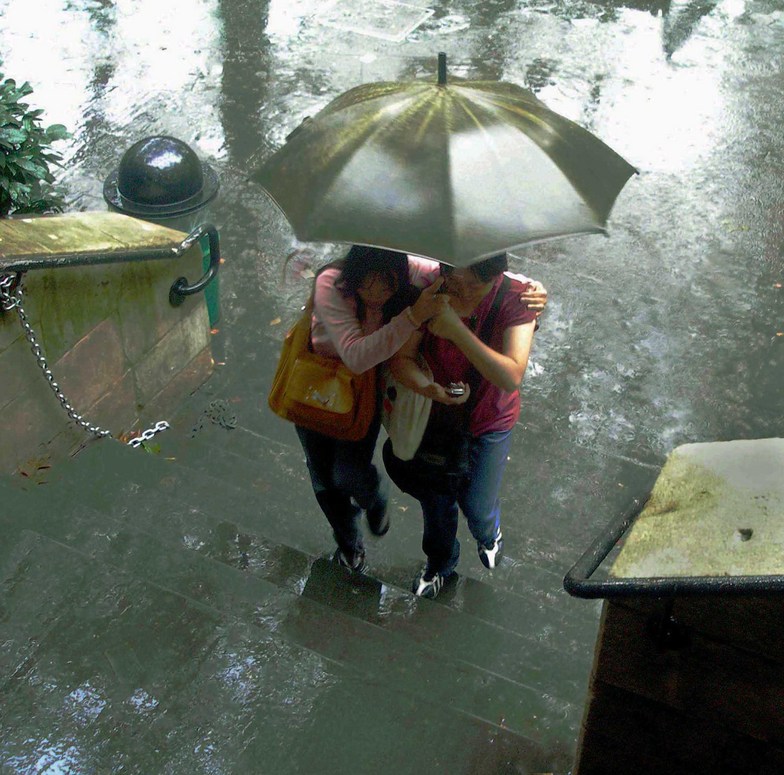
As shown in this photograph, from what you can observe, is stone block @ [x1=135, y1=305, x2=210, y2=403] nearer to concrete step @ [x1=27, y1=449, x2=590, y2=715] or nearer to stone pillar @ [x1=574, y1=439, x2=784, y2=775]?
concrete step @ [x1=27, y1=449, x2=590, y2=715]

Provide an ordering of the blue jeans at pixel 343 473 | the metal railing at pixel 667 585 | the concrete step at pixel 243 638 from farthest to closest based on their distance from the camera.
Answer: the blue jeans at pixel 343 473 → the concrete step at pixel 243 638 → the metal railing at pixel 667 585

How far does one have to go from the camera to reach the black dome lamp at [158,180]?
5.72 meters

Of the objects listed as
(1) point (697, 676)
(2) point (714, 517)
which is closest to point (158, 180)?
(2) point (714, 517)

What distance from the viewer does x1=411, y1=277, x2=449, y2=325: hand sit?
→ 3311 millimetres

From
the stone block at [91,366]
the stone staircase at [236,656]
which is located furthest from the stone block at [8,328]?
the stone staircase at [236,656]

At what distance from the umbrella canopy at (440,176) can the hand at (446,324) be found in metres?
0.35

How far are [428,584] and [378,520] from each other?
38 cm

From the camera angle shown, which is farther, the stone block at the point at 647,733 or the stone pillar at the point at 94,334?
the stone pillar at the point at 94,334

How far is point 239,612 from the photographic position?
147 inches

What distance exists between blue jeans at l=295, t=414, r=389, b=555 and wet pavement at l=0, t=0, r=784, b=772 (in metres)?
0.32

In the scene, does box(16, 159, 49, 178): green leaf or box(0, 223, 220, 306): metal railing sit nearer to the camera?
box(0, 223, 220, 306): metal railing

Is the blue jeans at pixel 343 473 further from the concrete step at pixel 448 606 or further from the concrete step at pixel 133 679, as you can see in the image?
the concrete step at pixel 133 679

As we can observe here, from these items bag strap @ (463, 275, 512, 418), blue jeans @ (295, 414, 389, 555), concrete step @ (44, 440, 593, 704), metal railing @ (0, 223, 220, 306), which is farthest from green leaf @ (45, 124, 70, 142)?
bag strap @ (463, 275, 512, 418)

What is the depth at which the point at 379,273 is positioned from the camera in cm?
342
